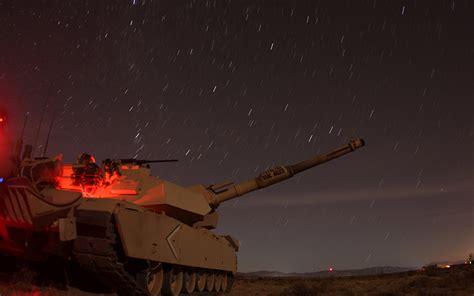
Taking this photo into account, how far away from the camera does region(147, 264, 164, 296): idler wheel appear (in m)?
11.0

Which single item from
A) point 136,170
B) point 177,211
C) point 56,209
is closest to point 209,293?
point 177,211

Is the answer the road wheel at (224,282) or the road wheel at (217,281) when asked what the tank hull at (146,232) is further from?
the road wheel at (224,282)

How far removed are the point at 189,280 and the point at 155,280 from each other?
2322mm

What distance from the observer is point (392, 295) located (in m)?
16.9

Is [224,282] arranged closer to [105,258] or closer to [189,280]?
[189,280]

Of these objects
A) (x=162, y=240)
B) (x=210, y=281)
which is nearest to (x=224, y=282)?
(x=210, y=281)

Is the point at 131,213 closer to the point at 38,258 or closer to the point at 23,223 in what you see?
the point at 23,223

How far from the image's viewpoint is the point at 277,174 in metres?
18.8

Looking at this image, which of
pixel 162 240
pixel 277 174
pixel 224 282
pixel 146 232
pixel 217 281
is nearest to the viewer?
pixel 146 232

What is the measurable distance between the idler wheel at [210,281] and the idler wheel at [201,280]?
326mm

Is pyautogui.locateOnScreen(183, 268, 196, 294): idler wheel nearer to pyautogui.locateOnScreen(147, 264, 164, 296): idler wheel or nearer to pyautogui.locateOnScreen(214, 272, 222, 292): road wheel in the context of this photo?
pyautogui.locateOnScreen(147, 264, 164, 296): idler wheel

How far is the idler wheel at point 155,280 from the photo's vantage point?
432 inches

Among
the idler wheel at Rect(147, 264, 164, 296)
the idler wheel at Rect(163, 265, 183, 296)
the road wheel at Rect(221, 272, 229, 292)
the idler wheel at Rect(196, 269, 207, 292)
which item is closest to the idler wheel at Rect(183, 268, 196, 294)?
the idler wheel at Rect(163, 265, 183, 296)

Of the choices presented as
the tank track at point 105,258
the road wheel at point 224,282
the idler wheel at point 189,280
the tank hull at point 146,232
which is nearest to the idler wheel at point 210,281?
the road wheel at point 224,282
